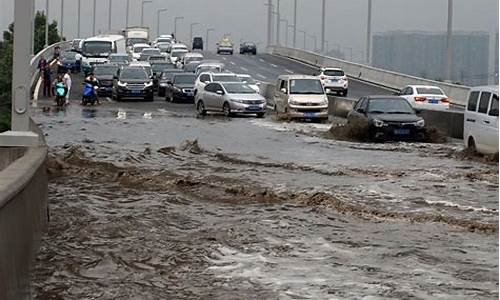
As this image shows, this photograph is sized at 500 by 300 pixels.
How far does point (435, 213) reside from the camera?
45.6ft

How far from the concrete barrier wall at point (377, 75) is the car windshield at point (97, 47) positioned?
18.3 meters

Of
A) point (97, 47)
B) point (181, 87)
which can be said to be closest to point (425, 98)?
point (181, 87)

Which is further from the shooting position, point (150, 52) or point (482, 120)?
point (150, 52)

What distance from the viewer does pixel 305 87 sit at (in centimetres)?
3512

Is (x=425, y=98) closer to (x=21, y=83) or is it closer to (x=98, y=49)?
(x=21, y=83)

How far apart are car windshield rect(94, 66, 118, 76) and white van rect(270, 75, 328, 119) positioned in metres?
13.7

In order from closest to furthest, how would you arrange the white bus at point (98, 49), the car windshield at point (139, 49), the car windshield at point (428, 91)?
1. the car windshield at point (428, 91)
2. the white bus at point (98, 49)
3. the car windshield at point (139, 49)

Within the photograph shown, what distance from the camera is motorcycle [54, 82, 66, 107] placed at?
38875 millimetres

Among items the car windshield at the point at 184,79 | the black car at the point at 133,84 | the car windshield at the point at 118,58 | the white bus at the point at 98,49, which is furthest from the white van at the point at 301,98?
the white bus at the point at 98,49

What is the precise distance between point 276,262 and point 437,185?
7.43 meters

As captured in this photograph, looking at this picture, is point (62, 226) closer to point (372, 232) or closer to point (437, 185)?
point (372, 232)

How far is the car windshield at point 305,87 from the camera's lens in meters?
34.9

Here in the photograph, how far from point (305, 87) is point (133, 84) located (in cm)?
1172

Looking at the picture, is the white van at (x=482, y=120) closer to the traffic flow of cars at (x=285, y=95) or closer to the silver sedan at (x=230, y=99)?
the traffic flow of cars at (x=285, y=95)
